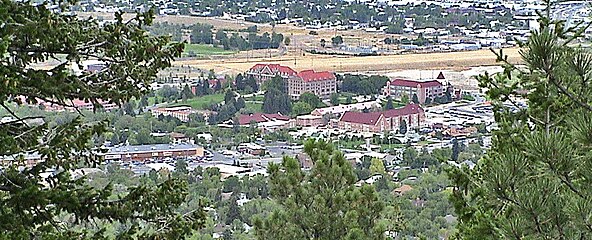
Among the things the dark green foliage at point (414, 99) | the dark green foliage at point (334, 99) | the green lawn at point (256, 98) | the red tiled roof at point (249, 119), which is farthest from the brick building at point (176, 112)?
the dark green foliage at point (414, 99)

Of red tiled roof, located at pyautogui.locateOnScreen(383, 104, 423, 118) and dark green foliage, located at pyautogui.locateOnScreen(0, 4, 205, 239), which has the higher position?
dark green foliage, located at pyautogui.locateOnScreen(0, 4, 205, 239)

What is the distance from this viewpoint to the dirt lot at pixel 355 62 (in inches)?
1351

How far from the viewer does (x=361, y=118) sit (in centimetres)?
2589

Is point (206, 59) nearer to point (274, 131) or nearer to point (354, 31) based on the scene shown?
point (354, 31)

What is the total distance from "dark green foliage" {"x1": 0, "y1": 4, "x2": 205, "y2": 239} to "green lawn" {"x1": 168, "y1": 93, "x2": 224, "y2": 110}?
25.3 m

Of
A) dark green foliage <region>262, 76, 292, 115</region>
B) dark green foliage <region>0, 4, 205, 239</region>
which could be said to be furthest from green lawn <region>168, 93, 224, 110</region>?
dark green foliage <region>0, 4, 205, 239</region>

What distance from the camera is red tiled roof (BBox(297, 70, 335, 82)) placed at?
31897 millimetres

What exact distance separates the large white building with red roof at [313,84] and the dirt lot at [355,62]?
2.02m

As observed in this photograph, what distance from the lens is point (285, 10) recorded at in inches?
1890

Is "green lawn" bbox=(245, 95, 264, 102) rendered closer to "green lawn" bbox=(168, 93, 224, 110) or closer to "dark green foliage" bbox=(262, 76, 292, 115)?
"dark green foliage" bbox=(262, 76, 292, 115)

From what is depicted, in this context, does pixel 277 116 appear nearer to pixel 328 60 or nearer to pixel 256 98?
pixel 256 98

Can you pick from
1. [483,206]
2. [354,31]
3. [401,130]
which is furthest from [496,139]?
[354,31]

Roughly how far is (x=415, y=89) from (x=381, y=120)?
5.11 m

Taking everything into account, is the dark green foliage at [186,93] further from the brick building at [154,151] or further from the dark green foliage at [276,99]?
the brick building at [154,151]
